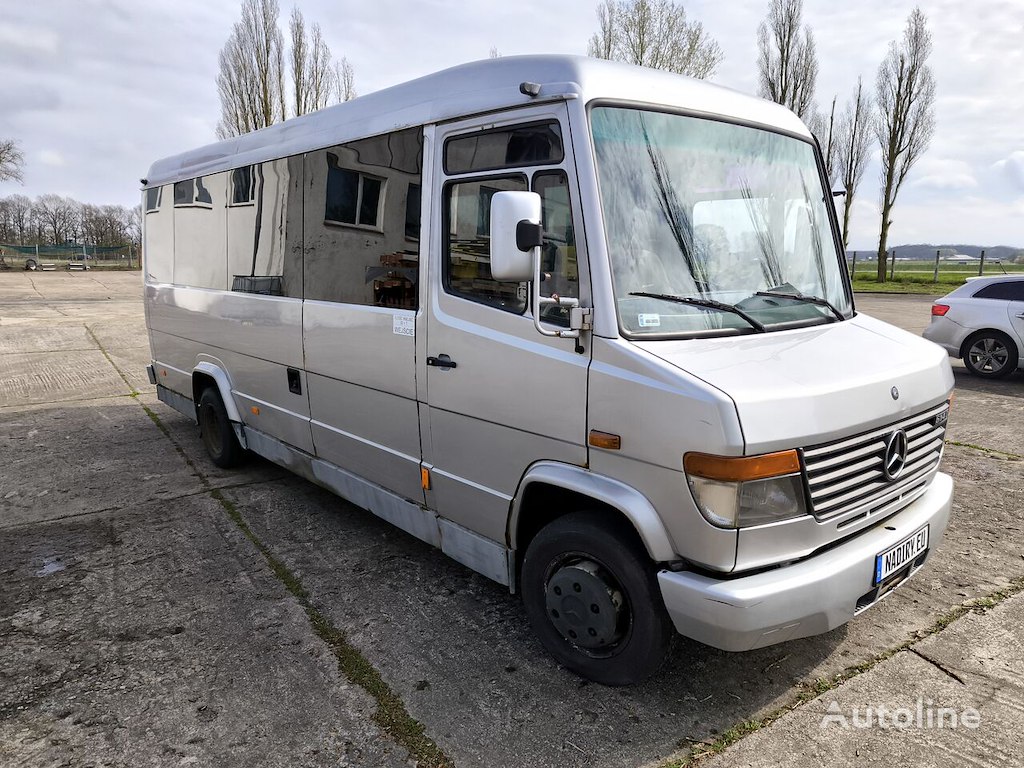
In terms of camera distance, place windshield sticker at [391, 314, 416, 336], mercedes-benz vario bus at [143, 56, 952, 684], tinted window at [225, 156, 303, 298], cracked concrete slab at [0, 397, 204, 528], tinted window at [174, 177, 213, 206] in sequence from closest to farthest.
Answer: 1. mercedes-benz vario bus at [143, 56, 952, 684]
2. windshield sticker at [391, 314, 416, 336]
3. tinted window at [225, 156, 303, 298]
4. cracked concrete slab at [0, 397, 204, 528]
5. tinted window at [174, 177, 213, 206]

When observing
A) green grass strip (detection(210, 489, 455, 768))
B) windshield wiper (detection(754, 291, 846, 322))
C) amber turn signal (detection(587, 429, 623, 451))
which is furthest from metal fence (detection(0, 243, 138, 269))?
windshield wiper (detection(754, 291, 846, 322))

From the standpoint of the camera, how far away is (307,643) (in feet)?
11.3

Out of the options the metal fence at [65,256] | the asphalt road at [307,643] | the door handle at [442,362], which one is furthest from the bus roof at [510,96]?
the metal fence at [65,256]

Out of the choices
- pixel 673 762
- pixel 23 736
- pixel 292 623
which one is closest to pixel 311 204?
pixel 292 623

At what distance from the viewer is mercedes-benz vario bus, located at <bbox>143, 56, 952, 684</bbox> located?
8.53ft

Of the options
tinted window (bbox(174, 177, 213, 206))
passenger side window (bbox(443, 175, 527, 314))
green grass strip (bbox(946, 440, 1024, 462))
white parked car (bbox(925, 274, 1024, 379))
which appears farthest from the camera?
white parked car (bbox(925, 274, 1024, 379))

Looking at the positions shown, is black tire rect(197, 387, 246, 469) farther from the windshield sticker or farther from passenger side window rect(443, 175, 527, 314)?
passenger side window rect(443, 175, 527, 314)

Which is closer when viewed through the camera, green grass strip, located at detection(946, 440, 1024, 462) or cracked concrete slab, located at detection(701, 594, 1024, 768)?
cracked concrete slab, located at detection(701, 594, 1024, 768)

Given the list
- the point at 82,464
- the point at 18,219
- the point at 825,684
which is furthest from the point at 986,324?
the point at 18,219

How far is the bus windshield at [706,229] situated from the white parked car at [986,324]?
8.15 m

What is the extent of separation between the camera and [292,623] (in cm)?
362

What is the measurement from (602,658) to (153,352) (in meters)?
6.24

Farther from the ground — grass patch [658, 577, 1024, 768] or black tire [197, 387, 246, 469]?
black tire [197, 387, 246, 469]

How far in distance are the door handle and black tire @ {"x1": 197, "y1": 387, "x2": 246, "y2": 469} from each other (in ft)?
10.2
